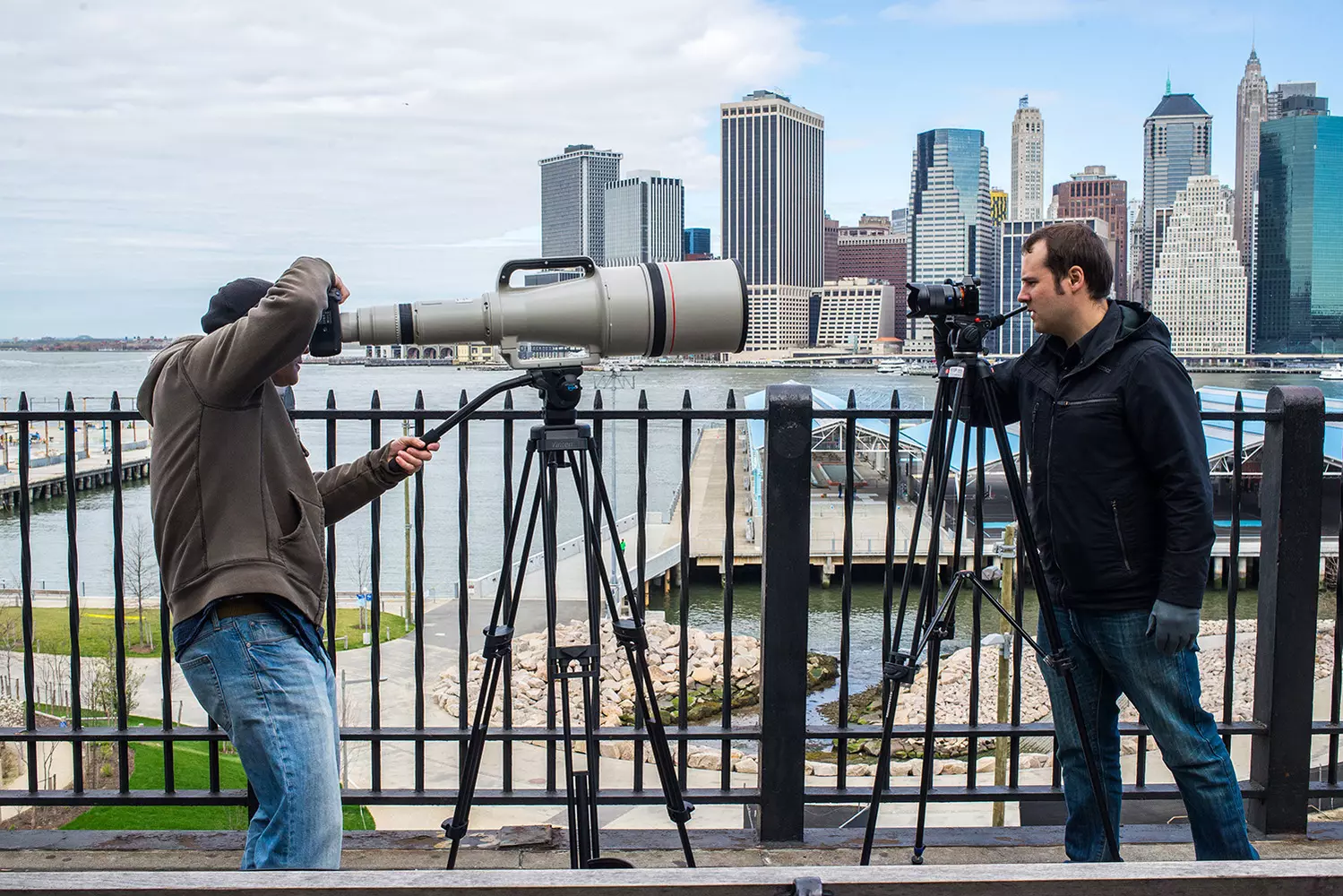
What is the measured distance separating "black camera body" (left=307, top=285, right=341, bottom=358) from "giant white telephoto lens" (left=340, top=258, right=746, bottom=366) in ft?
0.49

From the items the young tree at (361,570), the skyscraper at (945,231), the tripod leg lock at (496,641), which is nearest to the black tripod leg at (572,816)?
the tripod leg lock at (496,641)

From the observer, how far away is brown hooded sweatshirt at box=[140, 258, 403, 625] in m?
2.12

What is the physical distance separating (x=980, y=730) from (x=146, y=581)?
36.1m

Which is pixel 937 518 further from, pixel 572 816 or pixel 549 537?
pixel 572 816

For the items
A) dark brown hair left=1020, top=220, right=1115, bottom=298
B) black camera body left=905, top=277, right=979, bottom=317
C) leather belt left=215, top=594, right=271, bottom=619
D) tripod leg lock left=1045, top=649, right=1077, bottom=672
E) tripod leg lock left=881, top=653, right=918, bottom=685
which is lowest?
tripod leg lock left=881, top=653, right=918, bottom=685

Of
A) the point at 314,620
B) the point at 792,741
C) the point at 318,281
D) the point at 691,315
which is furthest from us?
the point at 792,741

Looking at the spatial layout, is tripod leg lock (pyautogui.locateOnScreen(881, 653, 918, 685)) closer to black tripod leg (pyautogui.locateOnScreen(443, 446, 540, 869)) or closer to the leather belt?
black tripod leg (pyautogui.locateOnScreen(443, 446, 540, 869))

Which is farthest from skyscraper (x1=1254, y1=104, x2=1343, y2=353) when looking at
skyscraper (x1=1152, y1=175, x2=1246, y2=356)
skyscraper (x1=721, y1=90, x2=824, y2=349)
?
skyscraper (x1=721, y1=90, x2=824, y2=349)

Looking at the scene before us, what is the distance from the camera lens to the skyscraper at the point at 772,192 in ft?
509

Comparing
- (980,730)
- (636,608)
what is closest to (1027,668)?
(980,730)

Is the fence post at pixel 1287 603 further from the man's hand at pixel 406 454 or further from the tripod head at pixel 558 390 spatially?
the man's hand at pixel 406 454

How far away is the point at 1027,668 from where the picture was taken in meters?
19.9

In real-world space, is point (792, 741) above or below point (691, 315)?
below

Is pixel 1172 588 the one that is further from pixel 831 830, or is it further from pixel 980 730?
pixel 831 830
